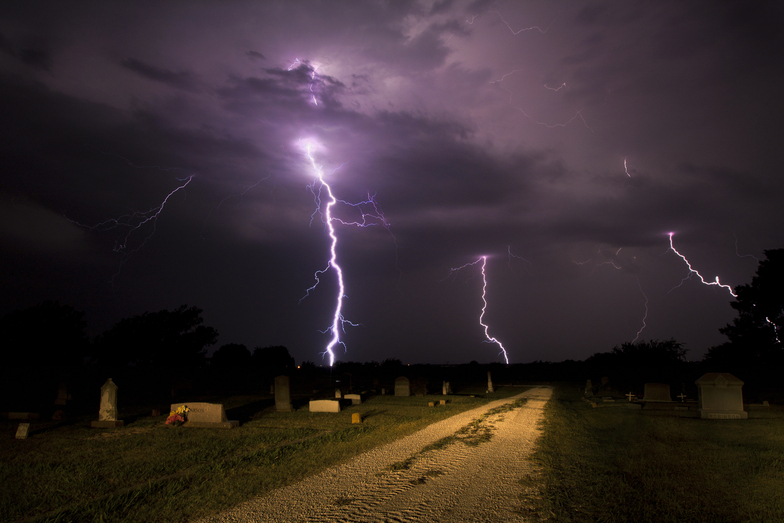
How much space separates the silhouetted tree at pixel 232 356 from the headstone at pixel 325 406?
3973 cm

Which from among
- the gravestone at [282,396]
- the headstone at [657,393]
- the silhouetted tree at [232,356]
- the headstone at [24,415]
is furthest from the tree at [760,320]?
the silhouetted tree at [232,356]

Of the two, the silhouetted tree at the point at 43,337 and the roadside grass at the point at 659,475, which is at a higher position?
the silhouetted tree at the point at 43,337

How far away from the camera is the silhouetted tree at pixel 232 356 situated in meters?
55.7

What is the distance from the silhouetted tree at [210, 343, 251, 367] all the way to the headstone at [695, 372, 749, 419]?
49927 mm

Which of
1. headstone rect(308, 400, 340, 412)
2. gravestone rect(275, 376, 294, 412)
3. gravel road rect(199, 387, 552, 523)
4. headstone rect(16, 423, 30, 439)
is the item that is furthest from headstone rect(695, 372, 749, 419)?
headstone rect(16, 423, 30, 439)

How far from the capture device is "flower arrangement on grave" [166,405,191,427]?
14.2m

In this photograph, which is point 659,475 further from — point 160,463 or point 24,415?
point 24,415

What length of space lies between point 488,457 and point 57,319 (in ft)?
159

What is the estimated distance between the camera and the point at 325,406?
18.4 meters

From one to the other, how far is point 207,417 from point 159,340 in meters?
42.5

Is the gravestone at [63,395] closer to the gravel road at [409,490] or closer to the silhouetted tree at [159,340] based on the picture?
the gravel road at [409,490]

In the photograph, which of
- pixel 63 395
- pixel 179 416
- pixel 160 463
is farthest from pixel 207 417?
pixel 63 395

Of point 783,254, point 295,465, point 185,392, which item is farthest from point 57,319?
point 783,254

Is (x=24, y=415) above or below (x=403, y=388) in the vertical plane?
above
